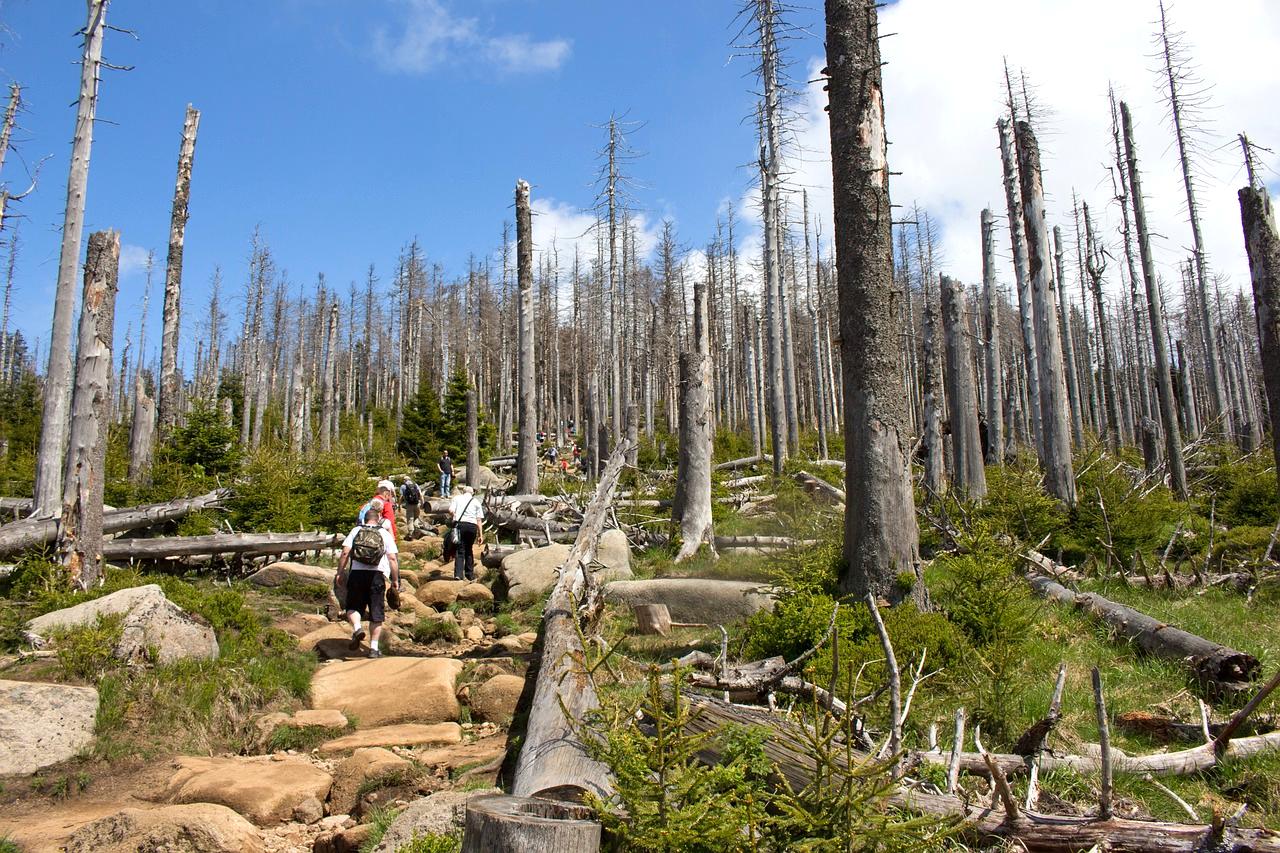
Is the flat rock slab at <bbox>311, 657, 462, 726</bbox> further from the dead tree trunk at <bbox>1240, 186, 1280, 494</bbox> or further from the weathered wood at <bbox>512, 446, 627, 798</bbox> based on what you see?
the dead tree trunk at <bbox>1240, 186, 1280, 494</bbox>

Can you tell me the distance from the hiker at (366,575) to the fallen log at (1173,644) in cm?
717

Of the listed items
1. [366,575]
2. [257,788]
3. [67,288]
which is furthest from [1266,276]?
[67,288]

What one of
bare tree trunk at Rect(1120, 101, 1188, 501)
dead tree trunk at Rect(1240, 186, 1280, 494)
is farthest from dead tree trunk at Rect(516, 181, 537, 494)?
dead tree trunk at Rect(1240, 186, 1280, 494)

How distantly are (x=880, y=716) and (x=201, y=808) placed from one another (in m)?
4.20

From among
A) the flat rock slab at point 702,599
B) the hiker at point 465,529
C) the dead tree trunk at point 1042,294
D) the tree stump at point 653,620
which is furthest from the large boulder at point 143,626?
the dead tree trunk at point 1042,294

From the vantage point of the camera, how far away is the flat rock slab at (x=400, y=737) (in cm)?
628

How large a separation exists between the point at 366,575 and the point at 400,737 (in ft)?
9.48

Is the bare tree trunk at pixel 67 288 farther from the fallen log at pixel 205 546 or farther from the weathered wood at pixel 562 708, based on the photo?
the weathered wood at pixel 562 708

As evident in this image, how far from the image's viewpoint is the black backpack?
8.80 m

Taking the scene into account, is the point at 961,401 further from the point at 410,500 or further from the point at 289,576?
the point at 410,500

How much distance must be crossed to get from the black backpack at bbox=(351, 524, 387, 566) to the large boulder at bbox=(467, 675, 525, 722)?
2342 millimetres

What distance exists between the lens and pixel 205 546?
11.5 meters

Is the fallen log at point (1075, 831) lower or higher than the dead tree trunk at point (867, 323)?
lower

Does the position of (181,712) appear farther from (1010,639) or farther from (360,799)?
(1010,639)
